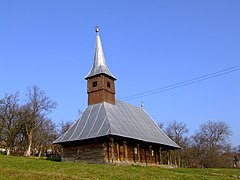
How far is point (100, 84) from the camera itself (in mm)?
34219

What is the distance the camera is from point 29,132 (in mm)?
46750

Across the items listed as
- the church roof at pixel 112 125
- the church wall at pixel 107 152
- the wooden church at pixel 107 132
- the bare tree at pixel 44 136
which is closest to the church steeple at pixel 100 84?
the wooden church at pixel 107 132

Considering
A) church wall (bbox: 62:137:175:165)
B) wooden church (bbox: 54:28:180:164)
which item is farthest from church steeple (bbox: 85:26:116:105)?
church wall (bbox: 62:137:175:165)

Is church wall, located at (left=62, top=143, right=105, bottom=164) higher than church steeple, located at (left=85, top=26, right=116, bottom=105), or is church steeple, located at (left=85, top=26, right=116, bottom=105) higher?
church steeple, located at (left=85, top=26, right=116, bottom=105)

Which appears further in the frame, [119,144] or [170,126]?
[170,126]

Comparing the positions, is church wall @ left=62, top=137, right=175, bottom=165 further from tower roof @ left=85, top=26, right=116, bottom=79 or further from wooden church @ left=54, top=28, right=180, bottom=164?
tower roof @ left=85, top=26, right=116, bottom=79

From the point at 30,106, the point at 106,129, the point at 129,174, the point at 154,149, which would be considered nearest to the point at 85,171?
the point at 129,174

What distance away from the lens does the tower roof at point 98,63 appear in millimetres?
35094

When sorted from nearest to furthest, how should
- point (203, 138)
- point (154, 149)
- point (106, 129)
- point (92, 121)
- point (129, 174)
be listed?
point (129, 174) → point (106, 129) → point (92, 121) → point (154, 149) → point (203, 138)

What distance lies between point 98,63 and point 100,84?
3139 mm

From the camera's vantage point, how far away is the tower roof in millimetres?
35094

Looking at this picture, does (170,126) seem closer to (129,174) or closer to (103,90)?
(103,90)

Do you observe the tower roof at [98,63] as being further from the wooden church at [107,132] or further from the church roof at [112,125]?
the church roof at [112,125]

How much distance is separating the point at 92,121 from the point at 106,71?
20.4ft
